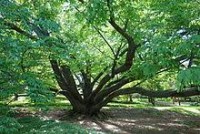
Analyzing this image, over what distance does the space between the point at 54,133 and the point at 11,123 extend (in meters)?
1.10

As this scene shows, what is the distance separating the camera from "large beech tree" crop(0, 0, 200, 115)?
19.3 feet

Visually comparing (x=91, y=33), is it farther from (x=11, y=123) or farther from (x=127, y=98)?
(x=127, y=98)

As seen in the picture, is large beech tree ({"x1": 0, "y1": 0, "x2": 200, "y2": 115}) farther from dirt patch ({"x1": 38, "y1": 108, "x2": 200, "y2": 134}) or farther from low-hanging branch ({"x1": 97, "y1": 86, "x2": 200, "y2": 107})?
dirt patch ({"x1": 38, "y1": 108, "x2": 200, "y2": 134})

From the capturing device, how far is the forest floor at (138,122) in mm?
12070

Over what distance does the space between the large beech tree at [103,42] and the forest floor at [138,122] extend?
85 cm

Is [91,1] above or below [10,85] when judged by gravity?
above

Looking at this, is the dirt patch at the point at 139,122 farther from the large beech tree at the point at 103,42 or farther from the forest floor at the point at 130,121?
the large beech tree at the point at 103,42

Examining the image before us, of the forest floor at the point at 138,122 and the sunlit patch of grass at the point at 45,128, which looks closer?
the sunlit patch of grass at the point at 45,128

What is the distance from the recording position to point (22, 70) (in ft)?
20.6

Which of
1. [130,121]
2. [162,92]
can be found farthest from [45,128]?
[130,121]

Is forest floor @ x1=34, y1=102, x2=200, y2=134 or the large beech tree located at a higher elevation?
the large beech tree

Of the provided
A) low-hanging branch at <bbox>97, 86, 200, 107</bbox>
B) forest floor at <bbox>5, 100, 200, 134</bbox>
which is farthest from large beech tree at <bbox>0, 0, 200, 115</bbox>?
forest floor at <bbox>5, 100, 200, 134</bbox>

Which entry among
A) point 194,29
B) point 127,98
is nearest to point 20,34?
point 194,29

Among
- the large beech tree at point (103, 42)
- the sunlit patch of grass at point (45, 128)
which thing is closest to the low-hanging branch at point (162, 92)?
the large beech tree at point (103, 42)
